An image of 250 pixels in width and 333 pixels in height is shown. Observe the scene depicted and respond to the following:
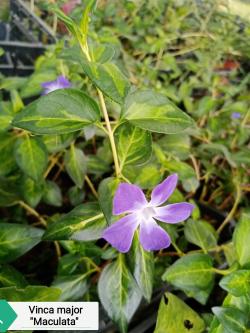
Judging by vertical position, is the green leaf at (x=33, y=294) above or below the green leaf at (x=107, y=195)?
below

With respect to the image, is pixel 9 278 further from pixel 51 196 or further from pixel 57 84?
pixel 57 84

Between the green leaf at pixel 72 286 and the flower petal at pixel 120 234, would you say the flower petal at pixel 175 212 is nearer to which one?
the flower petal at pixel 120 234

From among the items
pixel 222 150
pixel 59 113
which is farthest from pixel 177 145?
pixel 59 113

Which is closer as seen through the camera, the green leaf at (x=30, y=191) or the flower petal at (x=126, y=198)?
the flower petal at (x=126, y=198)

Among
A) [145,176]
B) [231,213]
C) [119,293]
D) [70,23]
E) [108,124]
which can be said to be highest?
[70,23]

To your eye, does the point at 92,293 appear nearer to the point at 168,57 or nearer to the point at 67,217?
the point at 67,217

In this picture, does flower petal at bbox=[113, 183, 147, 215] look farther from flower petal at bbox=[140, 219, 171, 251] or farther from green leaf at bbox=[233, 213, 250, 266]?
green leaf at bbox=[233, 213, 250, 266]

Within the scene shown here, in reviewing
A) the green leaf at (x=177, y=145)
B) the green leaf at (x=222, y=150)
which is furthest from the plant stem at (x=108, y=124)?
the green leaf at (x=222, y=150)
